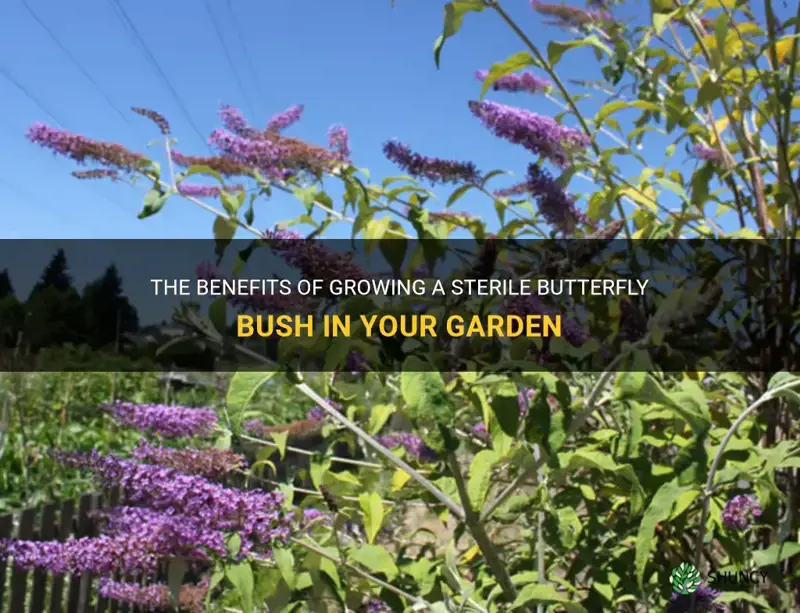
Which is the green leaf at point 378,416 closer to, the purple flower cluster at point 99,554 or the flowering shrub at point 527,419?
the flowering shrub at point 527,419

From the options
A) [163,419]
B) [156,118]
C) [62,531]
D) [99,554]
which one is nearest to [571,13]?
[156,118]

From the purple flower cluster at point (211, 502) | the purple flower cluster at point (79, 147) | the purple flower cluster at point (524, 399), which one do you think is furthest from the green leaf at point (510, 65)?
the purple flower cluster at point (211, 502)

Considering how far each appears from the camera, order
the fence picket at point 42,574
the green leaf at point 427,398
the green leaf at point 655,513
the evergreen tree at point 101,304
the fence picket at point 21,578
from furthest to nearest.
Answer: the evergreen tree at point 101,304 → the fence picket at point 42,574 → the fence picket at point 21,578 → the green leaf at point 655,513 → the green leaf at point 427,398

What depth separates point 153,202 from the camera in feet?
4.45

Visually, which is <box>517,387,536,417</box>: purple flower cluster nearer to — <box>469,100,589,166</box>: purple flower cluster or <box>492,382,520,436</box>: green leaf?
<box>492,382,520,436</box>: green leaf

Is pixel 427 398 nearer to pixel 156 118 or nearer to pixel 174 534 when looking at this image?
pixel 174 534

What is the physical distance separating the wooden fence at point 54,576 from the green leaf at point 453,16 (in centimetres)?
157

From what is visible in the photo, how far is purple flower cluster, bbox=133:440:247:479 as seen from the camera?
1.12 m

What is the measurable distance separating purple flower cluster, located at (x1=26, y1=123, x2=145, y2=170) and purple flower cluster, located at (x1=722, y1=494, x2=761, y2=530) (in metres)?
1.22

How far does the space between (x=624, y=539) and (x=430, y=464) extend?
0.38 meters

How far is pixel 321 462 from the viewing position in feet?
4.34

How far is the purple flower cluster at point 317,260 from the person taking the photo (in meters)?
0.94

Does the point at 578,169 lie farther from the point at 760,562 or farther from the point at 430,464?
the point at 760,562

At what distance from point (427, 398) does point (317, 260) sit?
0.27m
